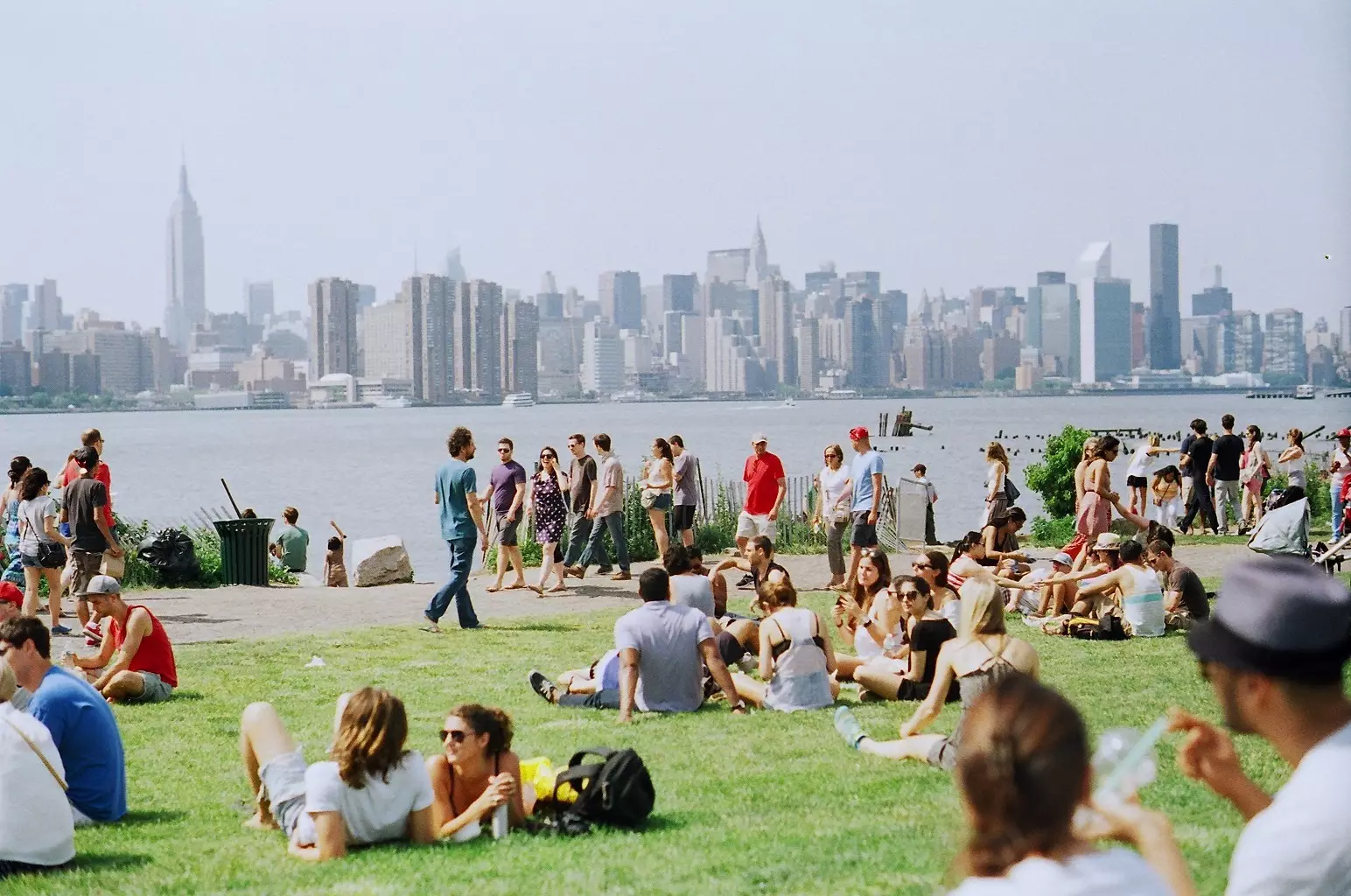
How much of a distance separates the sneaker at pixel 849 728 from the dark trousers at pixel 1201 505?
1479 cm

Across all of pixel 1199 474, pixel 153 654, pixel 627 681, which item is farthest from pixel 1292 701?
pixel 1199 474

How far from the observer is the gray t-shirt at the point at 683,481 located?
59.5 feet

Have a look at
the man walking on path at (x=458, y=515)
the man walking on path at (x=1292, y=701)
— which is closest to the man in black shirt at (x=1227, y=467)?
the man walking on path at (x=458, y=515)

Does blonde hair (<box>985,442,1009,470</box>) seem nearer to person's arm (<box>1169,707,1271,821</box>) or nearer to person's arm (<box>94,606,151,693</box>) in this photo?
person's arm (<box>94,606,151,693</box>)

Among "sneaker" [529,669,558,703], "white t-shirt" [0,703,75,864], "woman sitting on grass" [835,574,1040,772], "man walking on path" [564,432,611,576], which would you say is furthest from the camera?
"man walking on path" [564,432,611,576]

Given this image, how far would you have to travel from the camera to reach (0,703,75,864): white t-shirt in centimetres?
613

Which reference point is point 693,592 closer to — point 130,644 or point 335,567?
point 130,644

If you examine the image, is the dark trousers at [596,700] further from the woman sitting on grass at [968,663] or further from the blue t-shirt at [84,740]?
the blue t-shirt at [84,740]

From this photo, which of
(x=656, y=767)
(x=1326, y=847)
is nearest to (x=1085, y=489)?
(x=656, y=767)

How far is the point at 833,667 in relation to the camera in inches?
419

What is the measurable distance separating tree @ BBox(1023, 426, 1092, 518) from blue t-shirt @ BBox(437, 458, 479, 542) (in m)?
12.1

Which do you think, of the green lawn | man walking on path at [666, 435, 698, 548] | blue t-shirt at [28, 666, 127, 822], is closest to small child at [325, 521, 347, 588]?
man walking on path at [666, 435, 698, 548]

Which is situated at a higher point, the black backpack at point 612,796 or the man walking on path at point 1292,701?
the man walking on path at point 1292,701

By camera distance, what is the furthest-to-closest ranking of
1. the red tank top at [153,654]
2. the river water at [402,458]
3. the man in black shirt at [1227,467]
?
the river water at [402,458] → the man in black shirt at [1227,467] → the red tank top at [153,654]
